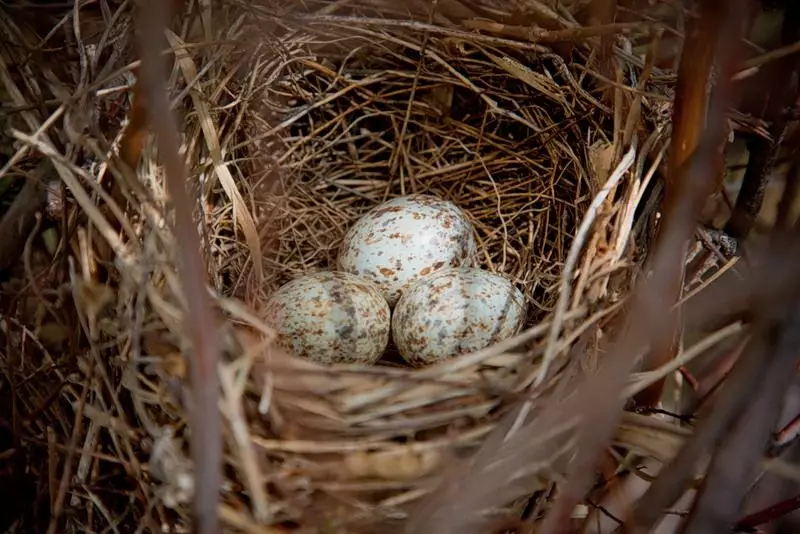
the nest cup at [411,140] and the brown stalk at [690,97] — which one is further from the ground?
the brown stalk at [690,97]

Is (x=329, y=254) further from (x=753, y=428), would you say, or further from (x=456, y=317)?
(x=753, y=428)

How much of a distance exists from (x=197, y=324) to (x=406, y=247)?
746mm

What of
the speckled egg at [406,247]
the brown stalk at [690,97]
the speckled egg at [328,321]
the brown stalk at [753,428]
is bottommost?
the speckled egg at [328,321]

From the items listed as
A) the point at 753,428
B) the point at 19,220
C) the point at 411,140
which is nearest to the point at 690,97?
the point at 753,428

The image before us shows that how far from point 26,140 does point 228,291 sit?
372 mm

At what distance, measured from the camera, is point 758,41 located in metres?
1.18

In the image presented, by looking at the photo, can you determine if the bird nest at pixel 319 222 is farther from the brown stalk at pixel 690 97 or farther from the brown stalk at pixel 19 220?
the brown stalk at pixel 690 97

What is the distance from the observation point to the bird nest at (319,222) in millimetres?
749

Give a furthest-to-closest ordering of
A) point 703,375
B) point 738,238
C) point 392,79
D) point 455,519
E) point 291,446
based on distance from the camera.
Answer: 1. point 392,79
2. point 703,375
3. point 738,238
4. point 291,446
5. point 455,519

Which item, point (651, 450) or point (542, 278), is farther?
point (542, 278)

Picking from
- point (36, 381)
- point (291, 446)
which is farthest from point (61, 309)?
point (291, 446)

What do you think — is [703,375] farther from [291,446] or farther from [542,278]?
[291,446]

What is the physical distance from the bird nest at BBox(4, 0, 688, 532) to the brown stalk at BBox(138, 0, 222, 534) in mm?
20

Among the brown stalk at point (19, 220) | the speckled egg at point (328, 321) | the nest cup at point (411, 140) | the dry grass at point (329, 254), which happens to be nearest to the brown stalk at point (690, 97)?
the dry grass at point (329, 254)
